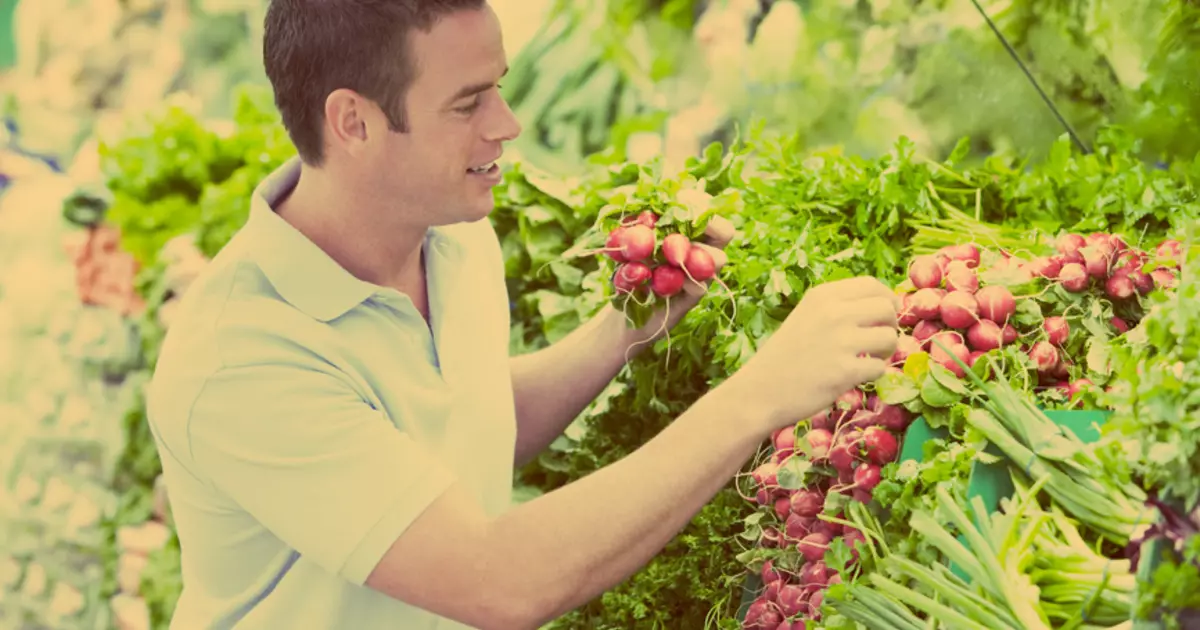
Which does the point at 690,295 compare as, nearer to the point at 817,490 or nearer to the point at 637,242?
the point at 637,242

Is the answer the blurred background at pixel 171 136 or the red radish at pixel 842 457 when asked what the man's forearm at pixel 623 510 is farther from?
the blurred background at pixel 171 136

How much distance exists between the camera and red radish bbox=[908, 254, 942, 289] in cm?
175

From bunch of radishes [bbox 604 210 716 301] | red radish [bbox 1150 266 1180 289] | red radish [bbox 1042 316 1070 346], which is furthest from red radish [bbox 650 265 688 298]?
red radish [bbox 1150 266 1180 289]

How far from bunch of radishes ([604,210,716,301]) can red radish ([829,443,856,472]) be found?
Result: 0.32 m

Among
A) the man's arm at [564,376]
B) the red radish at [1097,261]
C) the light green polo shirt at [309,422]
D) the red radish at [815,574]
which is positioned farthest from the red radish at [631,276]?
the red radish at [1097,261]

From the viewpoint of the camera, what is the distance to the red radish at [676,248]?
1839 millimetres

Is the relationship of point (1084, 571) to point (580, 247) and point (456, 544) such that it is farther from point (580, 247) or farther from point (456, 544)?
point (580, 247)

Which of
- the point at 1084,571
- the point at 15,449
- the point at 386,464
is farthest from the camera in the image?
the point at 15,449

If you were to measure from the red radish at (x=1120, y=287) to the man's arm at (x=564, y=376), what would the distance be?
0.71m

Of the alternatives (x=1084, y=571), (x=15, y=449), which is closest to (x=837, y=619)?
(x=1084, y=571)

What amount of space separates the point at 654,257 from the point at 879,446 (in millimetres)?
430

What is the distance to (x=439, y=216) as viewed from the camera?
180 centimetres

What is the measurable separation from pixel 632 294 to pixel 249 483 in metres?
0.60

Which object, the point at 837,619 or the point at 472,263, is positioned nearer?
the point at 837,619
